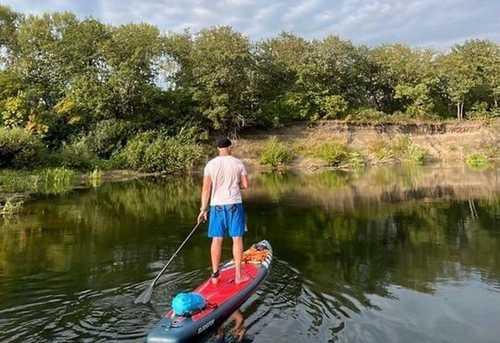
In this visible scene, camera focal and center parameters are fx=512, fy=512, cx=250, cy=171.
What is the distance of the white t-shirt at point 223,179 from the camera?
7387 millimetres

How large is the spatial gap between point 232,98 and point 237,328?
3413 cm

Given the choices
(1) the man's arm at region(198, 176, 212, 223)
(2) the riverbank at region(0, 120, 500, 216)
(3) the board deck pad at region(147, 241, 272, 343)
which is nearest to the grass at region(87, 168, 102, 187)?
(2) the riverbank at region(0, 120, 500, 216)

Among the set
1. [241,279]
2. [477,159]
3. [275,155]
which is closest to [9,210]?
[241,279]

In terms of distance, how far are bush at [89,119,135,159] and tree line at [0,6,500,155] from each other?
27 centimetres

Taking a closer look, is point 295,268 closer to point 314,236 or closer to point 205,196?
point 205,196

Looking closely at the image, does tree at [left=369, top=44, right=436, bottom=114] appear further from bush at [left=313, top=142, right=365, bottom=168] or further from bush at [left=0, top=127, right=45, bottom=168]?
bush at [left=0, top=127, right=45, bottom=168]

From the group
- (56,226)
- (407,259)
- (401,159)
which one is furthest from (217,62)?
(407,259)

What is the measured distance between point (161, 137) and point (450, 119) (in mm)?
26145

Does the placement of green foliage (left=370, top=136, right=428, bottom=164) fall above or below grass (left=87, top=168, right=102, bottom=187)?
above

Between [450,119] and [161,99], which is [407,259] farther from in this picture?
[450,119]

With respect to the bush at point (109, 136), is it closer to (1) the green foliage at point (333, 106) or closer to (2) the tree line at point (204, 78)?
(2) the tree line at point (204, 78)

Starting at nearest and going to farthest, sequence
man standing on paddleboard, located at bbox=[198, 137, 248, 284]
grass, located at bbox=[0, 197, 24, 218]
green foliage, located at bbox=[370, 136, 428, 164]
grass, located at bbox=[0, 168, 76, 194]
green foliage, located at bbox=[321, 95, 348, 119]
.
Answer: man standing on paddleboard, located at bbox=[198, 137, 248, 284] < grass, located at bbox=[0, 197, 24, 218] < grass, located at bbox=[0, 168, 76, 194] < green foliage, located at bbox=[370, 136, 428, 164] < green foliage, located at bbox=[321, 95, 348, 119]

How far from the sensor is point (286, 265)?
9.07 metres

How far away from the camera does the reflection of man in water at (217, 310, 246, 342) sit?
573 cm
